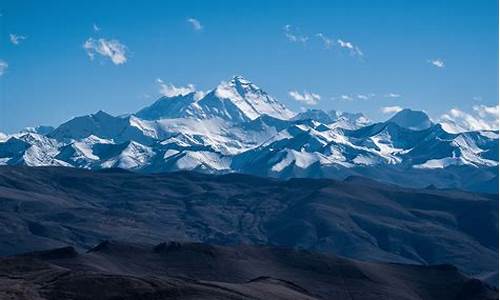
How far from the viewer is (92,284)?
153500mm

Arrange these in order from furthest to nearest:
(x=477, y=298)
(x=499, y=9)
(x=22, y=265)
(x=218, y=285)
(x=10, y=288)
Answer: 1. (x=477, y=298)
2. (x=22, y=265)
3. (x=218, y=285)
4. (x=10, y=288)
5. (x=499, y=9)

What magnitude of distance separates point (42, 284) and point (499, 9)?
123 m

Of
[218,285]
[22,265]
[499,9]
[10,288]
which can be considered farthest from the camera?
[22,265]

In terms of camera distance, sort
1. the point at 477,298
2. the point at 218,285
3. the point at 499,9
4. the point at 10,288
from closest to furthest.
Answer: the point at 499,9
the point at 10,288
the point at 218,285
the point at 477,298

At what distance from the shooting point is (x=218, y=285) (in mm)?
161750

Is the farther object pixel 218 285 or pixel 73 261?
pixel 73 261

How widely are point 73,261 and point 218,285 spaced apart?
51.2m

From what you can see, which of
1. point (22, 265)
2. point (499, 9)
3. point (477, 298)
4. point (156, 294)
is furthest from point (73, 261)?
point (499, 9)

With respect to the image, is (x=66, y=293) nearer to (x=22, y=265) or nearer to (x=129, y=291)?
(x=129, y=291)

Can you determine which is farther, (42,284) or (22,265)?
(22,265)

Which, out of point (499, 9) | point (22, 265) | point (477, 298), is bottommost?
point (477, 298)

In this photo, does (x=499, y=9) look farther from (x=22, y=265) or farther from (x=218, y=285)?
(x=22, y=265)

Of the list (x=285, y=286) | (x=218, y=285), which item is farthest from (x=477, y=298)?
(x=218, y=285)

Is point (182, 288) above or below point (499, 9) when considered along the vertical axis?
below
